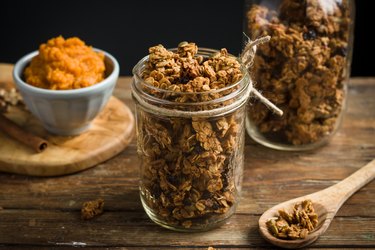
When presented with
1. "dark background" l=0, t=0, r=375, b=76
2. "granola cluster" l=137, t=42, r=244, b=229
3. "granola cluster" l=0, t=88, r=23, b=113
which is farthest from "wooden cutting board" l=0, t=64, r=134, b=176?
"dark background" l=0, t=0, r=375, b=76

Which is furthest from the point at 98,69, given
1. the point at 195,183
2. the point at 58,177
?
the point at 195,183

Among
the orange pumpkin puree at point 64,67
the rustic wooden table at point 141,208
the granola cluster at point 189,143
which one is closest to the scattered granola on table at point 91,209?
the rustic wooden table at point 141,208

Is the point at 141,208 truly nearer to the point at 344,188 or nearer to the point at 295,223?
the point at 295,223

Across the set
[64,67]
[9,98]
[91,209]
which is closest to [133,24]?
[9,98]

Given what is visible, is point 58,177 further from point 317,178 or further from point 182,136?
point 317,178

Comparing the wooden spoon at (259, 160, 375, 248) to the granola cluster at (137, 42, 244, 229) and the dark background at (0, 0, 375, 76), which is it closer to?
the granola cluster at (137, 42, 244, 229)
